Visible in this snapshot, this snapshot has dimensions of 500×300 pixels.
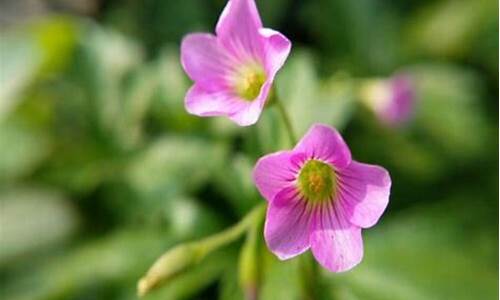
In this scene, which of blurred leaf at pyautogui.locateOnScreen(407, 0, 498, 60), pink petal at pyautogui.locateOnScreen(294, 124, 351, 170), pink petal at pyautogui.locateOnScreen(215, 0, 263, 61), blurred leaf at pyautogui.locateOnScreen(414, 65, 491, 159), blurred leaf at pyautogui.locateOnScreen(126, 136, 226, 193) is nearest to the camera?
pink petal at pyautogui.locateOnScreen(294, 124, 351, 170)

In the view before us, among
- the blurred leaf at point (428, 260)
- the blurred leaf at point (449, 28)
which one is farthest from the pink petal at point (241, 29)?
the blurred leaf at point (449, 28)

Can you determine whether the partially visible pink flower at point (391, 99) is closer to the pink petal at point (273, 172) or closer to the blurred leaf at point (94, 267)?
the blurred leaf at point (94, 267)

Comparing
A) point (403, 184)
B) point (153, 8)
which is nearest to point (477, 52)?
point (403, 184)

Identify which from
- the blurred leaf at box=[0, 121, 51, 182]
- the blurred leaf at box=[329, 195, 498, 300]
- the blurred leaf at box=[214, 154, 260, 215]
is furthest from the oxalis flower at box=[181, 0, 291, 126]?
the blurred leaf at box=[0, 121, 51, 182]

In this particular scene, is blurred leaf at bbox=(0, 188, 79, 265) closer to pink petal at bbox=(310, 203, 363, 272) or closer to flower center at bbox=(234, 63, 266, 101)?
flower center at bbox=(234, 63, 266, 101)

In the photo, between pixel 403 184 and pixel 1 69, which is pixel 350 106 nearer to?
A: pixel 403 184
